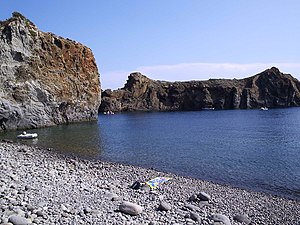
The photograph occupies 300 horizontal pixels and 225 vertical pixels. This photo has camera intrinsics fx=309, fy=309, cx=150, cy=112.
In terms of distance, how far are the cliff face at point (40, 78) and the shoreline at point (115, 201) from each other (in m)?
37.7

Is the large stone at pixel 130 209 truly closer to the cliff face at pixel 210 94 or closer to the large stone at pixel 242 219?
the large stone at pixel 242 219

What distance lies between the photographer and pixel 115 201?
539 inches

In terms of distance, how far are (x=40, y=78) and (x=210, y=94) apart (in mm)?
134285

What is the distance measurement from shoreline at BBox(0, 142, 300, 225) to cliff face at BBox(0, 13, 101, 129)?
37.7 meters

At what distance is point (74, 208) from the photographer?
11789 mm

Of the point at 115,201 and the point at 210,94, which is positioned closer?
the point at 115,201

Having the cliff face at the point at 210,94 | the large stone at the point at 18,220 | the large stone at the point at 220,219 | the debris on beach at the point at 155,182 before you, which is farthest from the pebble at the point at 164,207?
the cliff face at the point at 210,94

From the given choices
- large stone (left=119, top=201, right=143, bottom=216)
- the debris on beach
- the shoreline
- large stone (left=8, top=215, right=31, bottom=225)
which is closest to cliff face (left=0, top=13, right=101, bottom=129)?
the shoreline

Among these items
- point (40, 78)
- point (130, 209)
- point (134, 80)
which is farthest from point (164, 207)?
point (134, 80)

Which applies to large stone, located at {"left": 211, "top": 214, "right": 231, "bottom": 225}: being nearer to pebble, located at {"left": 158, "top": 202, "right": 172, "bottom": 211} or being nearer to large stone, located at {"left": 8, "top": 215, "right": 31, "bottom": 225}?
pebble, located at {"left": 158, "top": 202, "right": 172, "bottom": 211}

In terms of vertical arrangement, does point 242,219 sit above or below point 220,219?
below

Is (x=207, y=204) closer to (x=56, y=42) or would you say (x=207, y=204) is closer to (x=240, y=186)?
(x=240, y=186)

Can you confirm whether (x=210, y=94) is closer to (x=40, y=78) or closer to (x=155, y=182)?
(x=40, y=78)

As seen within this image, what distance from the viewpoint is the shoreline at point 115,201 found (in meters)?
10.9
